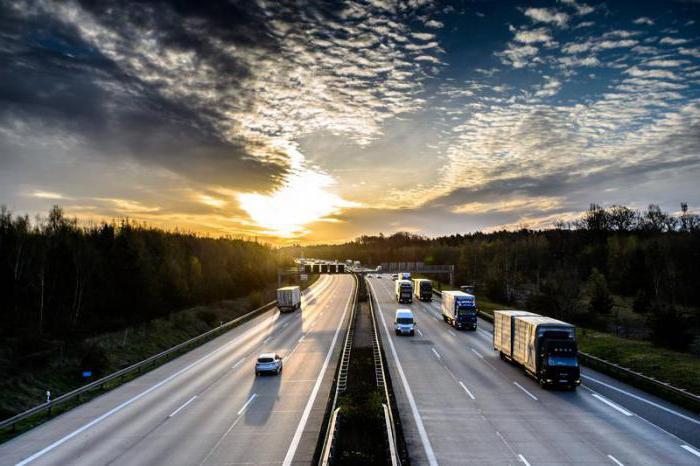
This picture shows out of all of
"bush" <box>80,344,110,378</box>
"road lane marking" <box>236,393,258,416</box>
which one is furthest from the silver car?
"bush" <box>80,344,110,378</box>

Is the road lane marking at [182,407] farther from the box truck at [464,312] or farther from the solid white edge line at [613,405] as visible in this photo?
the box truck at [464,312]

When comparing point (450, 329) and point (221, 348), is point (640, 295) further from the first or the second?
point (221, 348)

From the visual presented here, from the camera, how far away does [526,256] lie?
123m

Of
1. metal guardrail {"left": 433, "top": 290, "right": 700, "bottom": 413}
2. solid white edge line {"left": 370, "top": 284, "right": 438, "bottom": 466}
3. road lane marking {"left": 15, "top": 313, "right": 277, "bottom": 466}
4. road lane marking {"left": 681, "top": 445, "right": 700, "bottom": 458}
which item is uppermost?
metal guardrail {"left": 433, "top": 290, "right": 700, "bottom": 413}

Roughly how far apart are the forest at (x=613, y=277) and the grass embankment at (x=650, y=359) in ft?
20.5

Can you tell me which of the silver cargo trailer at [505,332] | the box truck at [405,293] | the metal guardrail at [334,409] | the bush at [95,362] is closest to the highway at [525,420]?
the silver cargo trailer at [505,332]

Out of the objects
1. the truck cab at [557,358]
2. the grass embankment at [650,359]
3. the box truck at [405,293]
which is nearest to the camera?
the truck cab at [557,358]

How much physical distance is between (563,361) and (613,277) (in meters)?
93.8

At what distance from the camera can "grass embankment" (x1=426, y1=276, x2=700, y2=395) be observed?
27938 millimetres

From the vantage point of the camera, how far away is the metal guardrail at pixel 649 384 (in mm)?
23708

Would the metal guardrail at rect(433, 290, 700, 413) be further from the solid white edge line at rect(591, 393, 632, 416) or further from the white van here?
the white van

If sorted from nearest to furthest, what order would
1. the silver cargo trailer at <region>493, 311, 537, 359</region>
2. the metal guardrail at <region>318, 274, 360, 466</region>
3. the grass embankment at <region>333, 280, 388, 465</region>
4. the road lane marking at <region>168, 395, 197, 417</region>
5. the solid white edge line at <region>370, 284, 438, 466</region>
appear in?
the metal guardrail at <region>318, 274, 360, 466</region>
the grass embankment at <region>333, 280, 388, 465</region>
the solid white edge line at <region>370, 284, 438, 466</region>
the road lane marking at <region>168, 395, 197, 417</region>
the silver cargo trailer at <region>493, 311, 537, 359</region>

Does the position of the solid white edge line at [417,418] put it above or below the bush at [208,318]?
above

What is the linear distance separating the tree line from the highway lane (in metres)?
19.0
